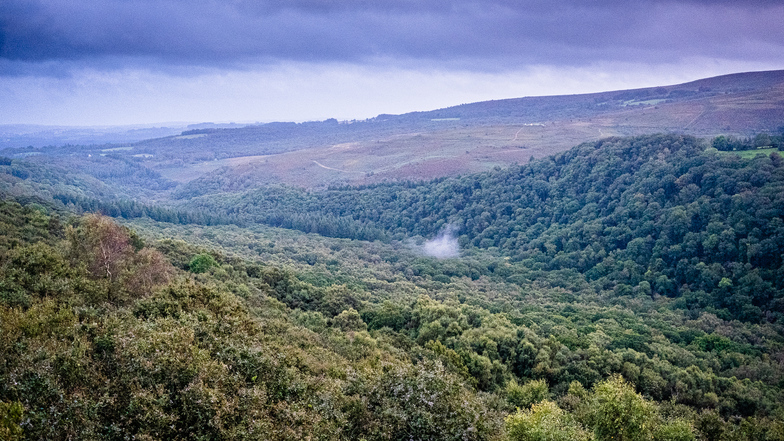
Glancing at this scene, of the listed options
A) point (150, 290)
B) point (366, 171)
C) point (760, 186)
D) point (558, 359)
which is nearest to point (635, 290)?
point (760, 186)

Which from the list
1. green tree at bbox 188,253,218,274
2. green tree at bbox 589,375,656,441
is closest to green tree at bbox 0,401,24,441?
green tree at bbox 589,375,656,441

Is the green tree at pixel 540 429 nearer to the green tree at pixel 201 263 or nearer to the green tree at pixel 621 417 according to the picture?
the green tree at pixel 621 417

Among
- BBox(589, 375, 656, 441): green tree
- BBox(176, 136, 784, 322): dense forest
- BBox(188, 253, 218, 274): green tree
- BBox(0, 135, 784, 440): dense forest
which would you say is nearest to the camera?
BBox(0, 135, 784, 440): dense forest

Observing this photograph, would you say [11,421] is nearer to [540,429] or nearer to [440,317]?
[540,429]

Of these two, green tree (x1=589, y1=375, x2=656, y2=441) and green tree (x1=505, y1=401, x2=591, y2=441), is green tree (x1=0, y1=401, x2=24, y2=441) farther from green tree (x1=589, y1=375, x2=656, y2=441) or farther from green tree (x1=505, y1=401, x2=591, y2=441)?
green tree (x1=589, y1=375, x2=656, y2=441)

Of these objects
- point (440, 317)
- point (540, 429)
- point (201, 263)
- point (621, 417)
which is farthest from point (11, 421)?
point (440, 317)

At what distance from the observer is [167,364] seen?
49.4 feet

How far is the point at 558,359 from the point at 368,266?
53.3 meters

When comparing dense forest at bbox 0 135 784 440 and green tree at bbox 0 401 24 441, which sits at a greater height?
green tree at bbox 0 401 24 441

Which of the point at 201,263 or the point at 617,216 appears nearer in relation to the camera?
the point at 201,263

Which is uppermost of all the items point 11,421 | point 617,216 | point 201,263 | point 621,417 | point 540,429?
point 11,421

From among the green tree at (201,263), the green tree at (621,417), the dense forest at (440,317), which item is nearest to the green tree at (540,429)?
the dense forest at (440,317)

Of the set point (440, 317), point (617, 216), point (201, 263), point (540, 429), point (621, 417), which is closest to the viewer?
point (540, 429)

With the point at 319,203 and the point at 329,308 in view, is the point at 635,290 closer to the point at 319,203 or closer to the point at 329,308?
the point at 329,308
